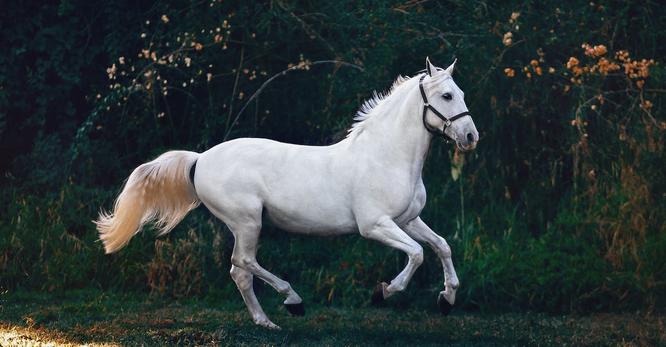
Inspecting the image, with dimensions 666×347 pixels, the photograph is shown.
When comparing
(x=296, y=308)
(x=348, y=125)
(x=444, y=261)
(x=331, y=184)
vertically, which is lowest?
(x=296, y=308)

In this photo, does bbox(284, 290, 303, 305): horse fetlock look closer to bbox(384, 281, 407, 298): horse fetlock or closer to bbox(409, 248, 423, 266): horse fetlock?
bbox(384, 281, 407, 298): horse fetlock

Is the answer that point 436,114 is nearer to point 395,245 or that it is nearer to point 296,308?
point 395,245

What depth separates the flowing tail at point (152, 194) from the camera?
8.45 meters

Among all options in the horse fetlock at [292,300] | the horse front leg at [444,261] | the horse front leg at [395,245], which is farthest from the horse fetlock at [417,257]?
the horse fetlock at [292,300]

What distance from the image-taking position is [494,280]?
957 centimetres

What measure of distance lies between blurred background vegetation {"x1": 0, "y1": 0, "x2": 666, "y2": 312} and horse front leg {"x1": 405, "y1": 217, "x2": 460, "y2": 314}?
1.64 meters

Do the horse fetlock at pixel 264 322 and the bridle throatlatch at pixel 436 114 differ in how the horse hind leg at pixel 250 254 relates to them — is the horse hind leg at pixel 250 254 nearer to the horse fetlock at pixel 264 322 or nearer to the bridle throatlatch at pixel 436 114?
the horse fetlock at pixel 264 322

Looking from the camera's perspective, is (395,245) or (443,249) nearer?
(395,245)

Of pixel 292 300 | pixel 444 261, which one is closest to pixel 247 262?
pixel 292 300

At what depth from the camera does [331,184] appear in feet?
26.2

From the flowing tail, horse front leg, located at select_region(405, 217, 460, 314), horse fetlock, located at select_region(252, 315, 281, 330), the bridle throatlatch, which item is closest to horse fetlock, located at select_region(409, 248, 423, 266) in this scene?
horse front leg, located at select_region(405, 217, 460, 314)

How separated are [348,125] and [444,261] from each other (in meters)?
3.29

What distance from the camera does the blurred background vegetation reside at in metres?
9.89

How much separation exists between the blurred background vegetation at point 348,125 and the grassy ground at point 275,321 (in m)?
0.34
